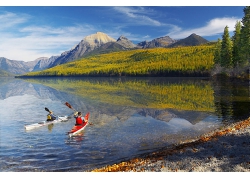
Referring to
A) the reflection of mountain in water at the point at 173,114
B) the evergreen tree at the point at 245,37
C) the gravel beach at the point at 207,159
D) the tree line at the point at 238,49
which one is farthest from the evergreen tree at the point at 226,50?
the gravel beach at the point at 207,159

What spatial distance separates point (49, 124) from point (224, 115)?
86.8 feet

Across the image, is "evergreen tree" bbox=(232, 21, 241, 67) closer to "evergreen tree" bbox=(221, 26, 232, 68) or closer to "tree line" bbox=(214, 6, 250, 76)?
"tree line" bbox=(214, 6, 250, 76)

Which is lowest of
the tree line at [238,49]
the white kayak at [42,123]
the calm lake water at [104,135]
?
the calm lake water at [104,135]

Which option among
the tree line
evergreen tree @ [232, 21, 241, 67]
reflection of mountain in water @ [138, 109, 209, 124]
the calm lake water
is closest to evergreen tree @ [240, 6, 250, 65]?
the tree line

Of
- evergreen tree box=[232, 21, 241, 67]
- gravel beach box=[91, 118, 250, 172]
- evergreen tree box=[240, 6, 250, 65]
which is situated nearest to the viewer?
gravel beach box=[91, 118, 250, 172]

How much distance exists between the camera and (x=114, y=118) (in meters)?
40.0

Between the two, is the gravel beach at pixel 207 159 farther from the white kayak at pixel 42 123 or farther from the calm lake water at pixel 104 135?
the white kayak at pixel 42 123

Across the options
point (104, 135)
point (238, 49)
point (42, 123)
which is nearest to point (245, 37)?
point (238, 49)

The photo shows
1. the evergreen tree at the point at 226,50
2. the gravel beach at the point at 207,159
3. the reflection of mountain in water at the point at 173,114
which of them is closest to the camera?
the gravel beach at the point at 207,159

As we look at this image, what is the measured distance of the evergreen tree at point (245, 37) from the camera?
7406cm

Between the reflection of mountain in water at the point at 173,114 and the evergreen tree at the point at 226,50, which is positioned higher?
the evergreen tree at the point at 226,50

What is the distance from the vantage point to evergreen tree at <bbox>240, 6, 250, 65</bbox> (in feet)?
243

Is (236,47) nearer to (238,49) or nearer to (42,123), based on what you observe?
(238,49)

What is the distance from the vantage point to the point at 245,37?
254ft
